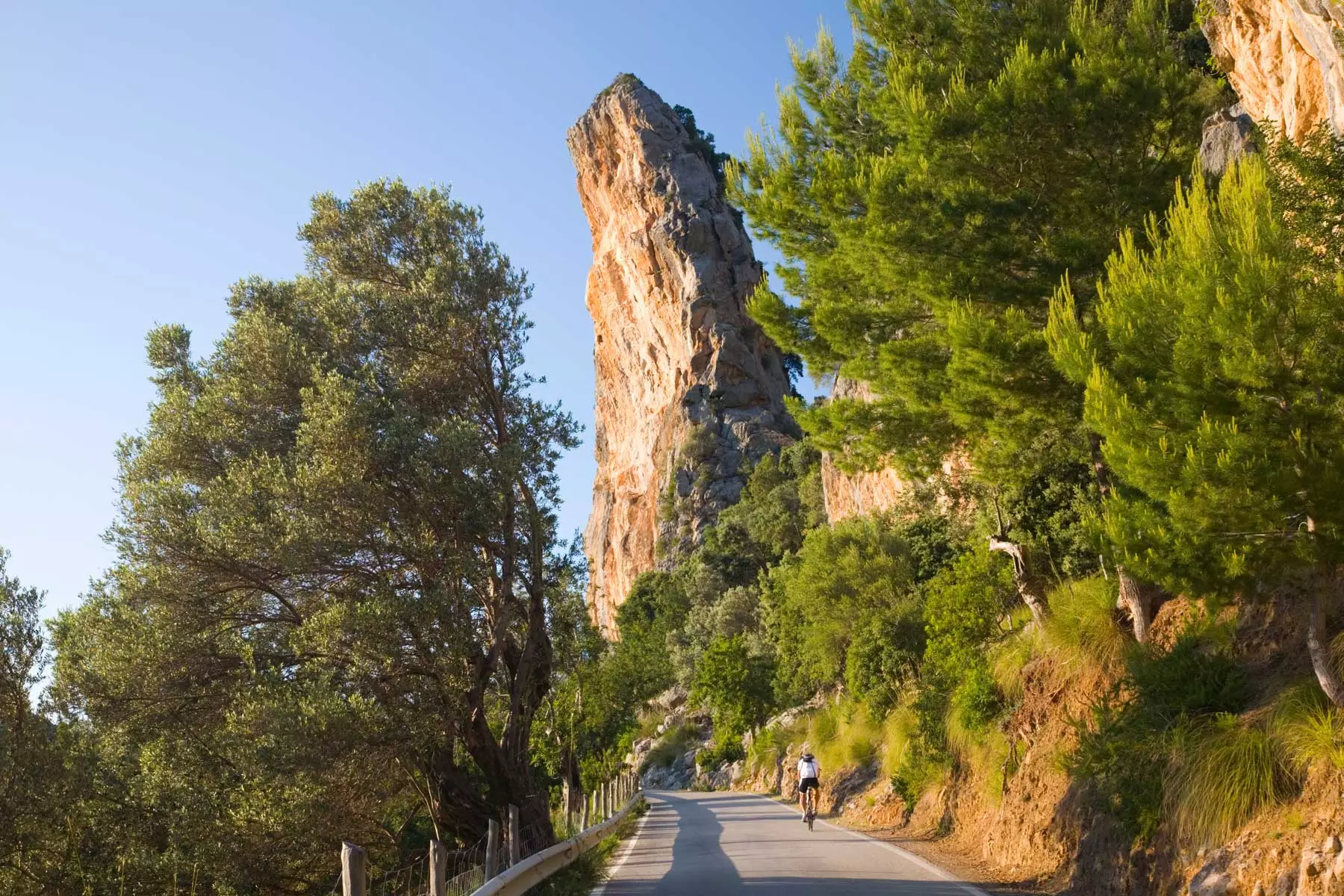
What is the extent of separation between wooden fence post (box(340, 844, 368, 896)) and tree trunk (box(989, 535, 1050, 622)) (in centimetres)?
1070

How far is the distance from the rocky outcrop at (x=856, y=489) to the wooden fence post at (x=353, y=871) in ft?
86.6

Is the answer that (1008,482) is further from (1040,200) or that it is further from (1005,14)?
(1005,14)

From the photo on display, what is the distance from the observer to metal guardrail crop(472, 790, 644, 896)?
8077mm

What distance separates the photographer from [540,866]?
400 inches

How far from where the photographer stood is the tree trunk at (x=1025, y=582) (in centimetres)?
1405

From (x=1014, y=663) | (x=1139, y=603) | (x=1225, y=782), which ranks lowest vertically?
(x=1225, y=782)

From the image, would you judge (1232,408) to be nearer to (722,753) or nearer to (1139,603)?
(1139,603)

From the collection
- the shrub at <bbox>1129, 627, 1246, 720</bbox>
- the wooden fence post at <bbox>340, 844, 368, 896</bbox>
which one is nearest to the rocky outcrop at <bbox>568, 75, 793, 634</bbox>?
the shrub at <bbox>1129, 627, 1246, 720</bbox>

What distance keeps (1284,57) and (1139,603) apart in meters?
6.59

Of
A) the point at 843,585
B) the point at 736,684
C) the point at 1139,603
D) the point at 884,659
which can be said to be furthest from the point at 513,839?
the point at 736,684

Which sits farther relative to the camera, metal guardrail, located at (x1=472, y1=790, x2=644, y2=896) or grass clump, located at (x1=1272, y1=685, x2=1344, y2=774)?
metal guardrail, located at (x1=472, y1=790, x2=644, y2=896)

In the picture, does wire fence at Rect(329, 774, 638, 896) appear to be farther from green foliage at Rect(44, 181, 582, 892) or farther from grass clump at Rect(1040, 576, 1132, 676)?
grass clump at Rect(1040, 576, 1132, 676)

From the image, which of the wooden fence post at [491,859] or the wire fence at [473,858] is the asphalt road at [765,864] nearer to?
the wire fence at [473,858]

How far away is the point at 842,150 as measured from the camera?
15812 millimetres
